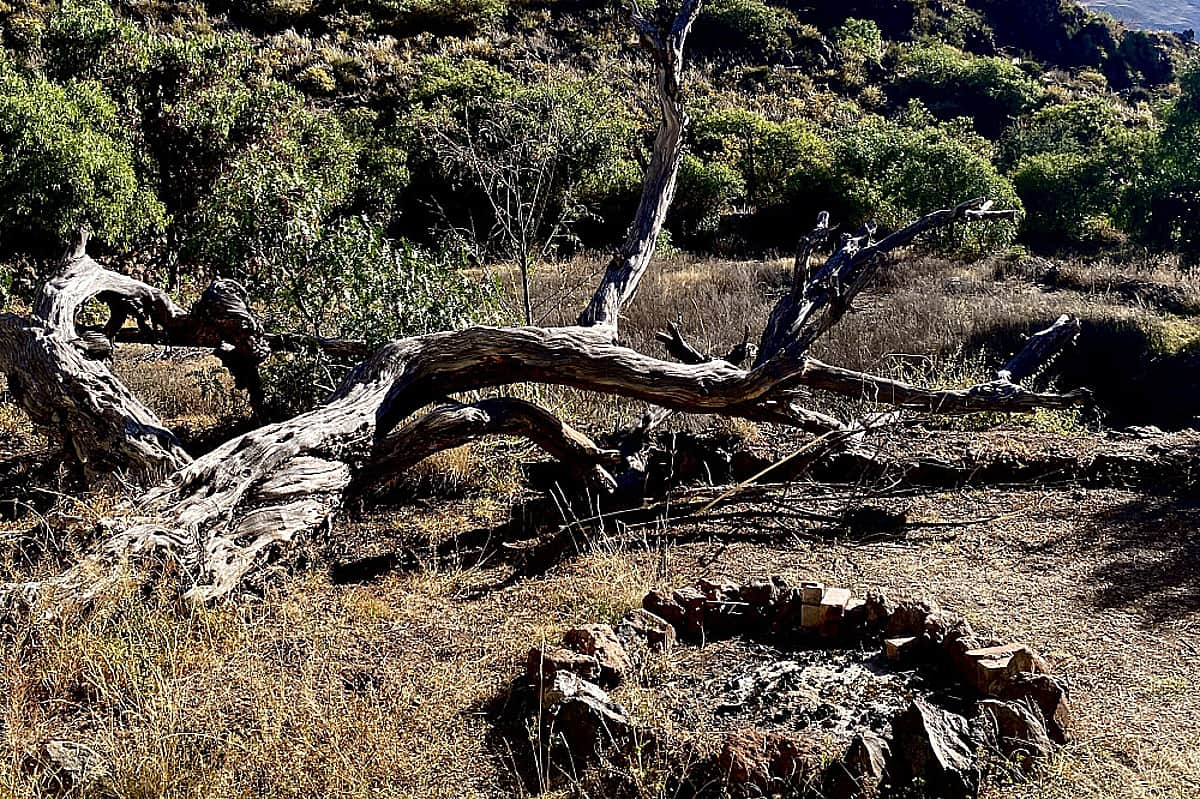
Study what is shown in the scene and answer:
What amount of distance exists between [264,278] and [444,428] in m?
3.09

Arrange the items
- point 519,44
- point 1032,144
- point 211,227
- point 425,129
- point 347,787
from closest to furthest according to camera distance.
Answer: point 347,787
point 211,227
point 425,129
point 1032,144
point 519,44

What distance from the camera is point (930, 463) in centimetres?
463

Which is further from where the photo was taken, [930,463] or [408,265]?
[408,265]

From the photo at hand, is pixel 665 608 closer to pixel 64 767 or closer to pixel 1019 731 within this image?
pixel 1019 731

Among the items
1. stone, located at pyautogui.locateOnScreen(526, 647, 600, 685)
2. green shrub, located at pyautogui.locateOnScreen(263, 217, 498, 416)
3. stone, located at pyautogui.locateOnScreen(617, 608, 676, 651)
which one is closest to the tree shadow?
stone, located at pyautogui.locateOnScreen(617, 608, 676, 651)

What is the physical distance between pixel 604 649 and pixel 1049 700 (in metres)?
1.08

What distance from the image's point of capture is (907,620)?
268cm

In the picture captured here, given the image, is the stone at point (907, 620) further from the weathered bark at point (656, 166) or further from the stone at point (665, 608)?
the weathered bark at point (656, 166)

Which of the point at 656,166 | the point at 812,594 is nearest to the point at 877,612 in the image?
the point at 812,594

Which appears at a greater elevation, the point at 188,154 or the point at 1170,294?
the point at 188,154

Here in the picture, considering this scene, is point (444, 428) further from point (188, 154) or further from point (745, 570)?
point (188, 154)

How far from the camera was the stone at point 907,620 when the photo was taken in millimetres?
2658

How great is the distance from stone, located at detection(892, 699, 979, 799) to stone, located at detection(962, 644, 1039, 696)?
21cm

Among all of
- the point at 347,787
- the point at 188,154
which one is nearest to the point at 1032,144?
the point at 188,154
